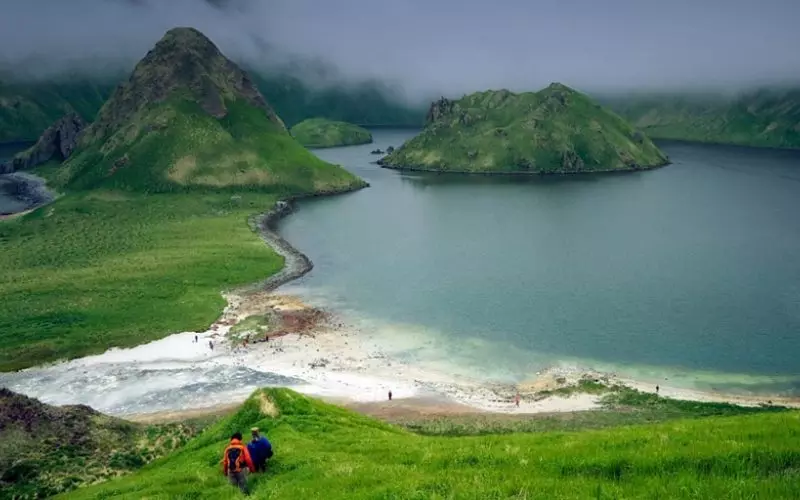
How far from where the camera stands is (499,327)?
94062 millimetres

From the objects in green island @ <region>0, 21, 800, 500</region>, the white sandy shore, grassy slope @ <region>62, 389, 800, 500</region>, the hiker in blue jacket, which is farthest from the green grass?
the hiker in blue jacket

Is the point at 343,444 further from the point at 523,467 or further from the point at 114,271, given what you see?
the point at 114,271

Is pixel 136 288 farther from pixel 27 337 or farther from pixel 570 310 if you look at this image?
pixel 570 310

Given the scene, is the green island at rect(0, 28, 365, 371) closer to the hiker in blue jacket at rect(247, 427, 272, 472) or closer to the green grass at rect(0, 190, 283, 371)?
the green grass at rect(0, 190, 283, 371)

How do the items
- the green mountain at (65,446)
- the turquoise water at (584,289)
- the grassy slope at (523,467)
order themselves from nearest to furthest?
the grassy slope at (523,467) → the green mountain at (65,446) → the turquoise water at (584,289)

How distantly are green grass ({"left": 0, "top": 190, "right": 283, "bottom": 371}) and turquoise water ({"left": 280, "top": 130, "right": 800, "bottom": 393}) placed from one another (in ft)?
57.3

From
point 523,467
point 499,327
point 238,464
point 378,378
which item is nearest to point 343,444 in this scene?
point 238,464

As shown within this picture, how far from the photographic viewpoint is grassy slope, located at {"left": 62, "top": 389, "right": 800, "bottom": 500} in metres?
19.5

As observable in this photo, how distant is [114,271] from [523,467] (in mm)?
109501

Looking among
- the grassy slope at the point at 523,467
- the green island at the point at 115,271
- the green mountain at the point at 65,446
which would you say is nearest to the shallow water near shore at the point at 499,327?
the green island at the point at 115,271

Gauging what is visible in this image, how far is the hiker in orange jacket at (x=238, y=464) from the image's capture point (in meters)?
25.9

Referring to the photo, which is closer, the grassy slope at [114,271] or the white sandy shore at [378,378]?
the white sandy shore at [378,378]

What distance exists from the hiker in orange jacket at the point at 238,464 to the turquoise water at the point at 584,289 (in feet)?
181

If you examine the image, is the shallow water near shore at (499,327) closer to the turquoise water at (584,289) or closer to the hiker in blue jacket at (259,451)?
the turquoise water at (584,289)
